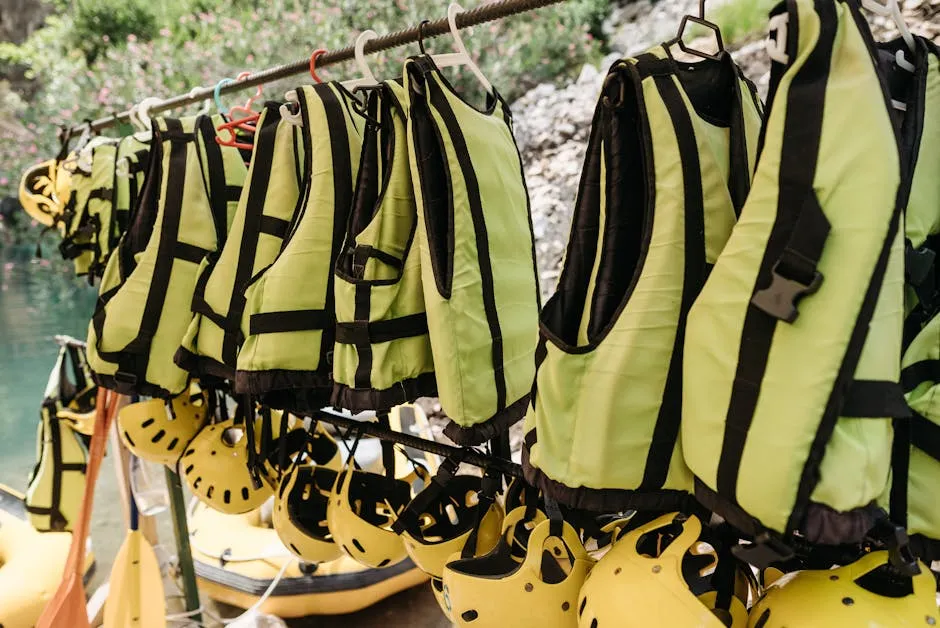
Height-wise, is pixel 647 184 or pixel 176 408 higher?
pixel 647 184

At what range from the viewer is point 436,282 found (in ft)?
2.55

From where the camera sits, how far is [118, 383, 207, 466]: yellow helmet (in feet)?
4.50

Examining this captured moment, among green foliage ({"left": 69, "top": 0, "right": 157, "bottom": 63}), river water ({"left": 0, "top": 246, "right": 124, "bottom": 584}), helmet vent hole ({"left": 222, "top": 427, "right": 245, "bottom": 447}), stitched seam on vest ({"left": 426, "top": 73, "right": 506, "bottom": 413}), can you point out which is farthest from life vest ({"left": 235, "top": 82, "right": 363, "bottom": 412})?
green foliage ({"left": 69, "top": 0, "right": 157, "bottom": 63})

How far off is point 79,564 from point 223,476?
609 millimetres

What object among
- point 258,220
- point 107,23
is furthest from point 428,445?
point 107,23

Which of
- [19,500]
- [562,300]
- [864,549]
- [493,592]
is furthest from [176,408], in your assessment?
[19,500]

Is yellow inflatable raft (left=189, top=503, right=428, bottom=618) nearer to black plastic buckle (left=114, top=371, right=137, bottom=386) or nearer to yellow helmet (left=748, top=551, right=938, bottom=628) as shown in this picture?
black plastic buckle (left=114, top=371, right=137, bottom=386)

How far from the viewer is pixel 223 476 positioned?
4.12 ft

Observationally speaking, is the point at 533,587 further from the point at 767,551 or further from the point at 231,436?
the point at 231,436

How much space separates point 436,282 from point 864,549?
52 cm

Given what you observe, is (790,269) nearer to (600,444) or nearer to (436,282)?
(600,444)

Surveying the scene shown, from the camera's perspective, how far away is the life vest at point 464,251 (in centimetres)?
78

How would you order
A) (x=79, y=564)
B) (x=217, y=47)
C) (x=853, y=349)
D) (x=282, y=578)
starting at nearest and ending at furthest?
(x=853, y=349) → (x=79, y=564) → (x=282, y=578) → (x=217, y=47)

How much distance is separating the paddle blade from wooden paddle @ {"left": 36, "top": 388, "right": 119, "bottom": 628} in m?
0.07
